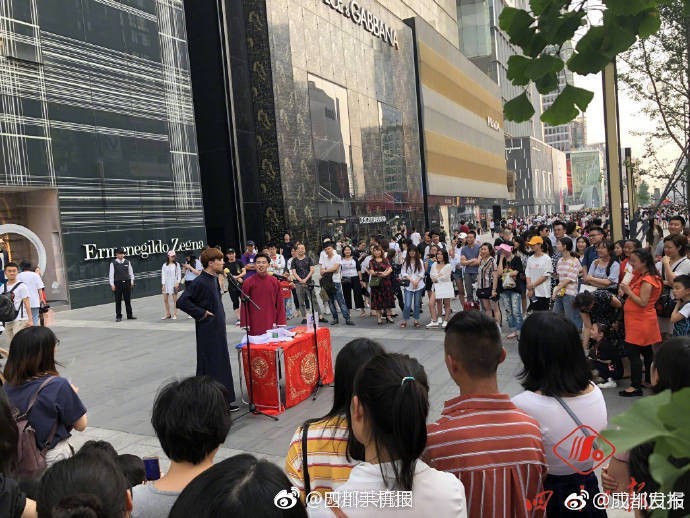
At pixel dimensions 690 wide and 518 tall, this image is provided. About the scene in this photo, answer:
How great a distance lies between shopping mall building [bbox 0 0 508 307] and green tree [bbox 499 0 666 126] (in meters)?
16.4

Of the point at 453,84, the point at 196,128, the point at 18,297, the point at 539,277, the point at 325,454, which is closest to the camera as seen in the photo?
the point at 325,454

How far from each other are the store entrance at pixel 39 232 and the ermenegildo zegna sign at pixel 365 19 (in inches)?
694

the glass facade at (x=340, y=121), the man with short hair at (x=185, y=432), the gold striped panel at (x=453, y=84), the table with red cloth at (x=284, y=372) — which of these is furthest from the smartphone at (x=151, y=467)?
the gold striped panel at (x=453, y=84)

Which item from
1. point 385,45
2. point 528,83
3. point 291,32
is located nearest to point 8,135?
point 291,32

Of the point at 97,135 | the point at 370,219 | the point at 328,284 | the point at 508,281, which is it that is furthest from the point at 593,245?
the point at 370,219

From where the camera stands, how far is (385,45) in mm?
33875

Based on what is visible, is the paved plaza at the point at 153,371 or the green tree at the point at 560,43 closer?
the green tree at the point at 560,43

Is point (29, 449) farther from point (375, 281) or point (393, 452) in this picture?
point (375, 281)

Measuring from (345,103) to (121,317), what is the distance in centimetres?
1813

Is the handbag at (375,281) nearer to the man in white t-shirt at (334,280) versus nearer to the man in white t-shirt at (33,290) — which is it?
the man in white t-shirt at (334,280)

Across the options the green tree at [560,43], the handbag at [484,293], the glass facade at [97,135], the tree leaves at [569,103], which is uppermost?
the glass facade at [97,135]

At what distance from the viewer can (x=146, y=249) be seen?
19.2 meters

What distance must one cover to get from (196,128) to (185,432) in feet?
78.2

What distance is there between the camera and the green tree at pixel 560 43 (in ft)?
6.08
